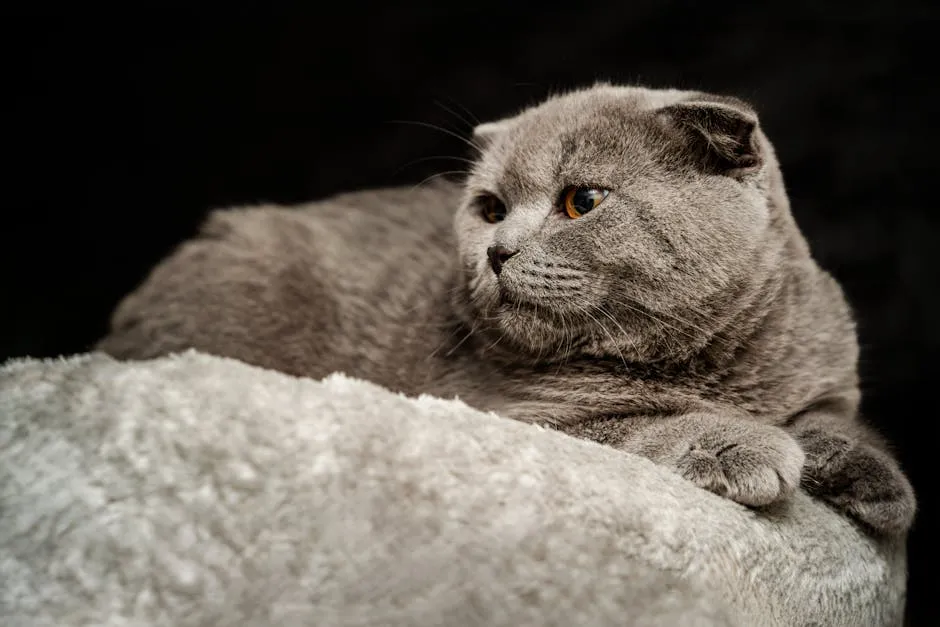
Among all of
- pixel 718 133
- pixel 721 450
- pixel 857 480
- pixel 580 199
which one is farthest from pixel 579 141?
pixel 857 480

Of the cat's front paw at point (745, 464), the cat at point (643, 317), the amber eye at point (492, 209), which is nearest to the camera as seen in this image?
the cat's front paw at point (745, 464)

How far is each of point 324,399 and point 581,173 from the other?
0.50 meters

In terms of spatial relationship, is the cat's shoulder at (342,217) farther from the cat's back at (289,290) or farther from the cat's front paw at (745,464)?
the cat's front paw at (745,464)

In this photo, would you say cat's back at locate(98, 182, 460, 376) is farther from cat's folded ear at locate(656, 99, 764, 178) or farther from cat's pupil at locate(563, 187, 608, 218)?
cat's folded ear at locate(656, 99, 764, 178)

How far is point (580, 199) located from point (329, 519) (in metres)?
0.60

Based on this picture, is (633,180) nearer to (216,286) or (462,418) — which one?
(462,418)

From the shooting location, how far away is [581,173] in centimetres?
121

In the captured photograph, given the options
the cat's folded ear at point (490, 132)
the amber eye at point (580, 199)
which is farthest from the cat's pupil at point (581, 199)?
the cat's folded ear at point (490, 132)

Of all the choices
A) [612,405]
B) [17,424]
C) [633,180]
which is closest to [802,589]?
[612,405]

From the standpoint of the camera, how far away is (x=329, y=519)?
81 centimetres

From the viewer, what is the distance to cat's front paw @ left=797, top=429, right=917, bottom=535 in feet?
3.56

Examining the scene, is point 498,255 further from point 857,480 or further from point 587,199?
point 857,480

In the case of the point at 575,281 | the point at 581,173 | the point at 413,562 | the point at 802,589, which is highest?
the point at 581,173

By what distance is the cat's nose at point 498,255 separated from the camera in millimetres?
1188
